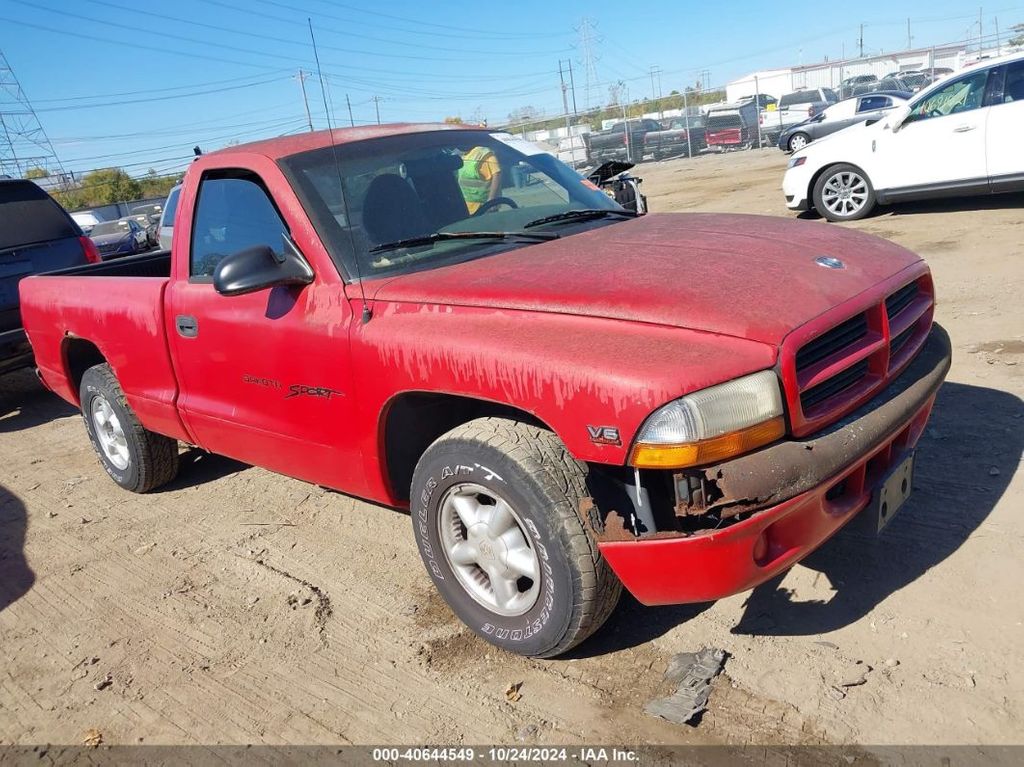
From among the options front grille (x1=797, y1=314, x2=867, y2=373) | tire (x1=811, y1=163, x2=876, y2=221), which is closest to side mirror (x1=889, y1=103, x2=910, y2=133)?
tire (x1=811, y1=163, x2=876, y2=221)

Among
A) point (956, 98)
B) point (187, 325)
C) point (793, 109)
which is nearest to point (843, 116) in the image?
point (793, 109)

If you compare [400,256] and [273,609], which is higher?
[400,256]

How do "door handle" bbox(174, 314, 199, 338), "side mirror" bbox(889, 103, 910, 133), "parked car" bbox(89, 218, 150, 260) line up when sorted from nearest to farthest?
1. "door handle" bbox(174, 314, 199, 338)
2. "side mirror" bbox(889, 103, 910, 133)
3. "parked car" bbox(89, 218, 150, 260)

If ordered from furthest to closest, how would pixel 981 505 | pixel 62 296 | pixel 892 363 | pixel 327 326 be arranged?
1. pixel 62 296
2. pixel 981 505
3. pixel 327 326
4. pixel 892 363

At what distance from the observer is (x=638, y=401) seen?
2264 mm

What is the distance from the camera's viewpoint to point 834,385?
2.60 m

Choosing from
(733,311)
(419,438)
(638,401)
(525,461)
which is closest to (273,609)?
(419,438)

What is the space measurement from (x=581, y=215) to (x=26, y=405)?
6.67 meters

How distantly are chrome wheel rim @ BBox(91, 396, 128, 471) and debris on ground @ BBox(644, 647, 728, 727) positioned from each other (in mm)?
3637

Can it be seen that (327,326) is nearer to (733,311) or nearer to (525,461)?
(525,461)

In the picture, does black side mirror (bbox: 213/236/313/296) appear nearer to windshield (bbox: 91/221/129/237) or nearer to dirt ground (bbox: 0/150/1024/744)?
dirt ground (bbox: 0/150/1024/744)

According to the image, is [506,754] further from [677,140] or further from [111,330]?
[677,140]

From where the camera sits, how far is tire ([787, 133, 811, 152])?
2243 centimetres

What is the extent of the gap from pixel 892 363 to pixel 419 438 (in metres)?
1.80
